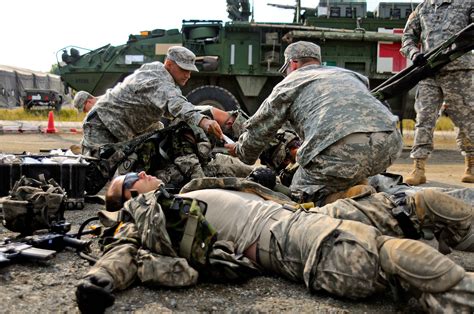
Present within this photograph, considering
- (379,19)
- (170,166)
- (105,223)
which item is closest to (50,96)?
(379,19)

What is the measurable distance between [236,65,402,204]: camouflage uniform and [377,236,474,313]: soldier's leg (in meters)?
1.31

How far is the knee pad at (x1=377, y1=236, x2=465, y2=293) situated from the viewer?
2070mm

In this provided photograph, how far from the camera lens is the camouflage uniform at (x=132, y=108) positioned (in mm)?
5078

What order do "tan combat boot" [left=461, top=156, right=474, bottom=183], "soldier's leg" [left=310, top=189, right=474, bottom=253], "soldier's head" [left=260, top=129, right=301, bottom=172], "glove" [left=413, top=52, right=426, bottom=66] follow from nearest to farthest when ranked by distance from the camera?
1. "soldier's leg" [left=310, top=189, right=474, bottom=253]
2. "soldier's head" [left=260, top=129, right=301, bottom=172]
3. "glove" [left=413, top=52, right=426, bottom=66]
4. "tan combat boot" [left=461, top=156, right=474, bottom=183]

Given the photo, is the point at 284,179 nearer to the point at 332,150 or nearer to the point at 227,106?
the point at 332,150

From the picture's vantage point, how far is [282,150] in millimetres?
4848

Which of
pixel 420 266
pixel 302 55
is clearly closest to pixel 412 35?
pixel 302 55

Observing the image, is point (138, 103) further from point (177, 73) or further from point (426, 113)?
point (426, 113)

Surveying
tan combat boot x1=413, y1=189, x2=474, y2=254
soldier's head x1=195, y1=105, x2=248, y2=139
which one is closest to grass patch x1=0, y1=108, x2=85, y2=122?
soldier's head x1=195, y1=105, x2=248, y2=139

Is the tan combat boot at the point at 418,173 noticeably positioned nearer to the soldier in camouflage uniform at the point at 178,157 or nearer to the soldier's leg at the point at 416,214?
the soldier in camouflage uniform at the point at 178,157

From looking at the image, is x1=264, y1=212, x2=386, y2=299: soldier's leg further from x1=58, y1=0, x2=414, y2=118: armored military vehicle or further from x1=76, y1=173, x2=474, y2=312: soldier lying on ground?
x1=58, y1=0, x2=414, y2=118: armored military vehicle

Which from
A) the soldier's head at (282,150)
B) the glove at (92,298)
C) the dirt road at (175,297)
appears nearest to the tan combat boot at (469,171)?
the soldier's head at (282,150)

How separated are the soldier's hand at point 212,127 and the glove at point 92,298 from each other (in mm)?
2443

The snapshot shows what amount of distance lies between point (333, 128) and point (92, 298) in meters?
1.81
